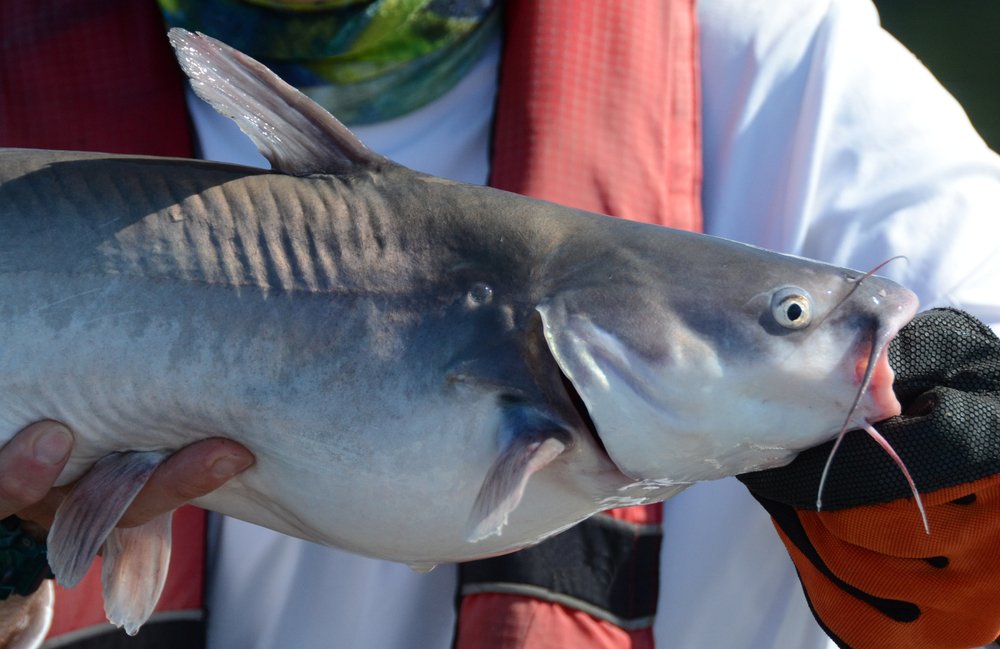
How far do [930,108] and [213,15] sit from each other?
52.7 inches

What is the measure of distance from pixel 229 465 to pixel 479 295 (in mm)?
388

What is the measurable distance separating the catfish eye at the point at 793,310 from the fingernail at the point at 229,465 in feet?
2.27

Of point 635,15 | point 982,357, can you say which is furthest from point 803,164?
point 982,357

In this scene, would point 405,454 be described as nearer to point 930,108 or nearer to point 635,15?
point 635,15

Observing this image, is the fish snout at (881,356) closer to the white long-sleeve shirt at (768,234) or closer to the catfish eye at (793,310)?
the catfish eye at (793,310)

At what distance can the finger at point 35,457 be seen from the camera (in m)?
1.37

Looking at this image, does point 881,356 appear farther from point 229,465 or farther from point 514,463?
point 229,465

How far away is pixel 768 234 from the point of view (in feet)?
6.41

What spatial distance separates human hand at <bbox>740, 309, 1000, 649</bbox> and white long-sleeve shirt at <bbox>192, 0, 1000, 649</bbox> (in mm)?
277

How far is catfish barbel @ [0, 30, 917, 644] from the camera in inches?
50.4

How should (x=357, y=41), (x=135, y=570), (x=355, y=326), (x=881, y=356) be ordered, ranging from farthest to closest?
1. (x=357, y=41)
2. (x=135, y=570)
3. (x=355, y=326)
4. (x=881, y=356)

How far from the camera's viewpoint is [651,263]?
1343 millimetres

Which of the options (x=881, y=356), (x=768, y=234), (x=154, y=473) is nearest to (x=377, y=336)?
(x=154, y=473)

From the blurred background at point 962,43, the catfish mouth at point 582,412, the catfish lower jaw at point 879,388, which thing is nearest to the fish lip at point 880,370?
the catfish lower jaw at point 879,388
